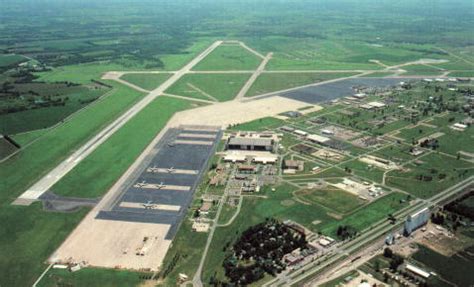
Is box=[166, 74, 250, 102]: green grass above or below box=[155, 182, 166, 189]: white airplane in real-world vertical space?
above

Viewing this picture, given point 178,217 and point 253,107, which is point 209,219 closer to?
point 178,217

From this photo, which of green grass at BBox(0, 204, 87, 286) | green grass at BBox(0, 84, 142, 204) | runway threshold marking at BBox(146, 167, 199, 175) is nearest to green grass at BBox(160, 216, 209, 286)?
green grass at BBox(0, 204, 87, 286)

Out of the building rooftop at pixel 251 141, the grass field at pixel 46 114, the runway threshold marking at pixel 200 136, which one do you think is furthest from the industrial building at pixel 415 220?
the grass field at pixel 46 114

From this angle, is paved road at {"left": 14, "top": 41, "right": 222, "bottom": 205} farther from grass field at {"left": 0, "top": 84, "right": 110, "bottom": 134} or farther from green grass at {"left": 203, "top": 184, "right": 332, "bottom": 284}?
green grass at {"left": 203, "top": 184, "right": 332, "bottom": 284}

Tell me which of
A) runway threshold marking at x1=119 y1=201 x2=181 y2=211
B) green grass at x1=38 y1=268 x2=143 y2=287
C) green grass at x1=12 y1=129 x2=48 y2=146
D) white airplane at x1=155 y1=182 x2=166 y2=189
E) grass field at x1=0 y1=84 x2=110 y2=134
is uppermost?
grass field at x1=0 y1=84 x2=110 y2=134

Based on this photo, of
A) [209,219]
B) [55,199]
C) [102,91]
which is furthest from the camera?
[102,91]

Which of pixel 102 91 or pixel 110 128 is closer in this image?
pixel 110 128

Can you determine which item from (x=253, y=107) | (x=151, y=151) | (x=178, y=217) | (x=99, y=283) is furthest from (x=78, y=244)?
(x=253, y=107)

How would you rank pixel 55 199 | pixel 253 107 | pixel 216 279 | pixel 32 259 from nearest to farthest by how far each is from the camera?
pixel 216 279 → pixel 32 259 → pixel 55 199 → pixel 253 107
